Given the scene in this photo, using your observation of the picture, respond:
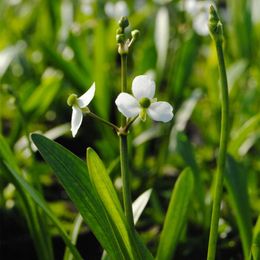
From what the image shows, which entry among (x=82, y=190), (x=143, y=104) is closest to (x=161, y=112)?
(x=143, y=104)

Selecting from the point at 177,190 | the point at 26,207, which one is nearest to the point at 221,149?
the point at 177,190

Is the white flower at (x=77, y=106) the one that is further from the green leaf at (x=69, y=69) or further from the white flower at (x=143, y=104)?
the green leaf at (x=69, y=69)

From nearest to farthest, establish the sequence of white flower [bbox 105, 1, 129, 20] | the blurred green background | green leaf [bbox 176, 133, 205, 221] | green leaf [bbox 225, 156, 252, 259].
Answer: green leaf [bbox 225, 156, 252, 259] < green leaf [bbox 176, 133, 205, 221] < the blurred green background < white flower [bbox 105, 1, 129, 20]

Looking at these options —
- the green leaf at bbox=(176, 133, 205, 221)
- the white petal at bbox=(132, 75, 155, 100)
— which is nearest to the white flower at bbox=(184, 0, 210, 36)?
the green leaf at bbox=(176, 133, 205, 221)

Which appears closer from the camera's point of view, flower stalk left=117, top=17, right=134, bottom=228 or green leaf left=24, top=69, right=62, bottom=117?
flower stalk left=117, top=17, right=134, bottom=228

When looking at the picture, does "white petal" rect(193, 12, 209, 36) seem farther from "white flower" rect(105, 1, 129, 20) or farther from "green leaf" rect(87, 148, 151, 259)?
"green leaf" rect(87, 148, 151, 259)

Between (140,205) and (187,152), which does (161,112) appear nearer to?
(140,205)

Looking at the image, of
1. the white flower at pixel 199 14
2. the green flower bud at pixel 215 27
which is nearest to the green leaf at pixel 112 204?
the green flower bud at pixel 215 27
